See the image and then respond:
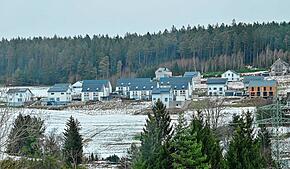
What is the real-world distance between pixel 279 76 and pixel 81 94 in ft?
75.5

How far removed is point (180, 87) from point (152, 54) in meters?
25.8

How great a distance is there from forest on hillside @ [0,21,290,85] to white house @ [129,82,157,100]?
1195 centimetres

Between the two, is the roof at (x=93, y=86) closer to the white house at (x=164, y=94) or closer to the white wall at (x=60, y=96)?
the white wall at (x=60, y=96)

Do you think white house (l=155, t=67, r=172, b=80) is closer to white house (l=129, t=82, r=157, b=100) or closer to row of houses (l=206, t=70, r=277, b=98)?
white house (l=129, t=82, r=157, b=100)

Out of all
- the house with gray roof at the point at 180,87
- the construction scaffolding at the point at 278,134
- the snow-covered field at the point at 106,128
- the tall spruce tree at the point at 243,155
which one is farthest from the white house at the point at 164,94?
the tall spruce tree at the point at 243,155

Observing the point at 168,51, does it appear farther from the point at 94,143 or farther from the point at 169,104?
the point at 94,143

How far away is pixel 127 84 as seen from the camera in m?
53.0

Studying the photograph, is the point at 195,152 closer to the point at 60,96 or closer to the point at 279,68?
the point at 60,96

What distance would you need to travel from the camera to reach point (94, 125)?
1321 inches

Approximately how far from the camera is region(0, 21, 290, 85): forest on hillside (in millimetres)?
64938

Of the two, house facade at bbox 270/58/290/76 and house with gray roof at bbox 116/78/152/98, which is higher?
house facade at bbox 270/58/290/76

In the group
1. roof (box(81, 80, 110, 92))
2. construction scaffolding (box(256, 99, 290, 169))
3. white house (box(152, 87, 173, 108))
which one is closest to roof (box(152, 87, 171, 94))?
white house (box(152, 87, 173, 108))

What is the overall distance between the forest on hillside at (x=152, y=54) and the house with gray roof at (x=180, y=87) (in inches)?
530

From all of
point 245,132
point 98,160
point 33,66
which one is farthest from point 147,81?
point 245,132
